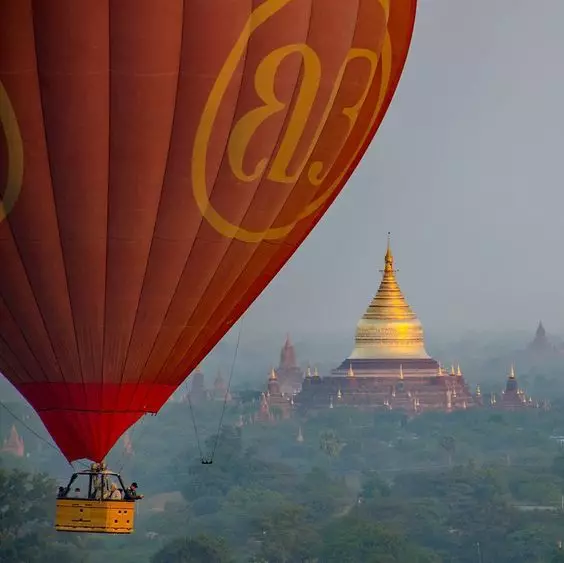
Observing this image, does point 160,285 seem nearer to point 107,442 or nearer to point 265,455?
point 107,442

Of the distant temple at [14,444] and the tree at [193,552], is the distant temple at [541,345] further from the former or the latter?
the tree at [193,552]

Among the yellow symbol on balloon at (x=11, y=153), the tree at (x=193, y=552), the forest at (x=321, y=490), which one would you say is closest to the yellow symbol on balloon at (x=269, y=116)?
the yellow symbol on balloon at (x=11, y=153)

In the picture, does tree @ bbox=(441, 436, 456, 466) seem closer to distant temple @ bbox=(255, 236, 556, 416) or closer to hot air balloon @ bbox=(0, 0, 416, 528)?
distant temple @ bbox=(255, 236, 556, 416)

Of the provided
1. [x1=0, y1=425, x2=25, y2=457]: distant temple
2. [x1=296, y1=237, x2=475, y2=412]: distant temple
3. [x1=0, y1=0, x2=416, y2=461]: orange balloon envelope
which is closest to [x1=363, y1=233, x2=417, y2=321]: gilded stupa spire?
[x1=296, y1=237, x2=475, y2=412]: distant temple

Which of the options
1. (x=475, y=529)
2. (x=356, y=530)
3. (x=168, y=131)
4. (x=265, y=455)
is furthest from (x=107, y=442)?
(x=265, y=455)

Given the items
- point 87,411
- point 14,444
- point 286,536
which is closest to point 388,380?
point 14,444

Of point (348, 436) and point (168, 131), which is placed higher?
point (348, 436)

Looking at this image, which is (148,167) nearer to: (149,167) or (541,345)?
(149,167)
